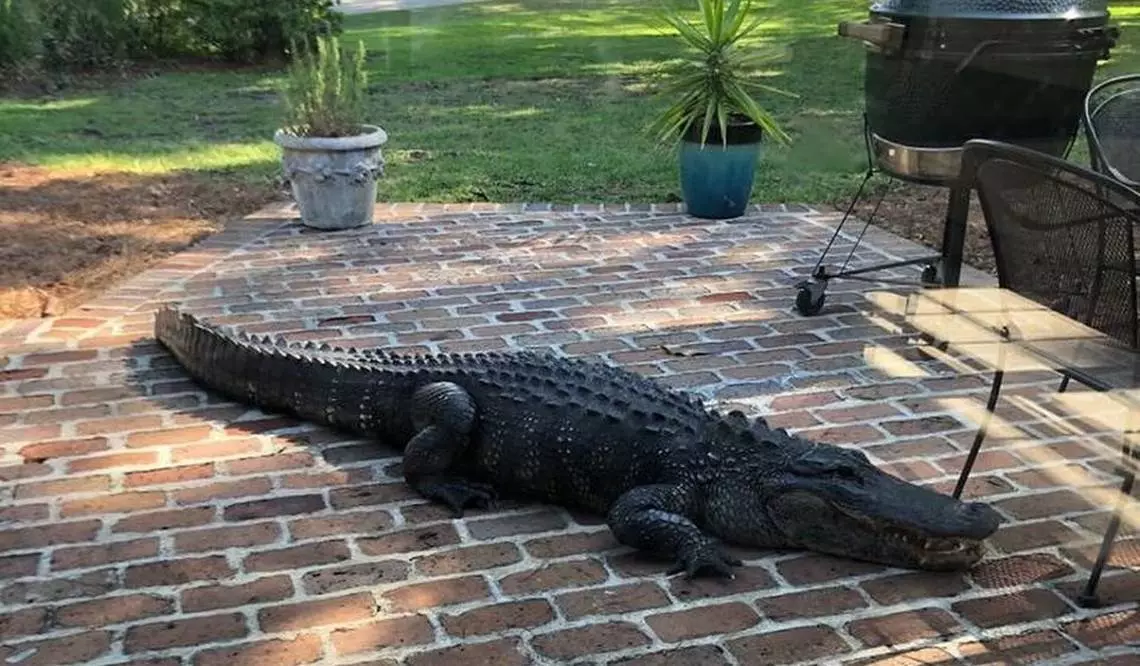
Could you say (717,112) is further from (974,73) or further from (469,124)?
(469,124)

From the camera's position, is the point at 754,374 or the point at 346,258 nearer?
the point at 754,374

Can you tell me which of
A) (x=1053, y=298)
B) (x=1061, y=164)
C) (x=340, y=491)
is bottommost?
(x=340, y=491)

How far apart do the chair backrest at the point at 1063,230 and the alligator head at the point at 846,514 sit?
1.77ft

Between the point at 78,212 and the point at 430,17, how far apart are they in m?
8.43

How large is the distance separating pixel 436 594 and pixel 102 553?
0.88 metres

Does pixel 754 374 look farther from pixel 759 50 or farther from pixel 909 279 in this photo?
pixel 759 50

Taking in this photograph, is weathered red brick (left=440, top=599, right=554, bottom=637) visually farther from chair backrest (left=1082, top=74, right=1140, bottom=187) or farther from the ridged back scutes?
chair backrest (left=1082, top=74, right=1140, bottom=187)

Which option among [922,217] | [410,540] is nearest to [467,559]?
[410,540]

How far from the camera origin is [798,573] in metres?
2.76

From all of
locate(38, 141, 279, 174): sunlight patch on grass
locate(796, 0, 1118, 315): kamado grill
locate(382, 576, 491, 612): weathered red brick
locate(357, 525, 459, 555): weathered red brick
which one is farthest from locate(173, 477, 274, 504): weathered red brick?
locate(38, 141, 279, 174): sunlight patch on grass

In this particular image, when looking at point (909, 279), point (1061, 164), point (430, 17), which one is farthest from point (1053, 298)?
point (430, 17)

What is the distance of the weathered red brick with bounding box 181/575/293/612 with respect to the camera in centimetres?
261

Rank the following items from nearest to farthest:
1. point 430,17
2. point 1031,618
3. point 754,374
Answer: point 1031,618 → point 754,374 → point 430,17

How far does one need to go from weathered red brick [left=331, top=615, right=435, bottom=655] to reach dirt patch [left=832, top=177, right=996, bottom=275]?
11.8 ft
